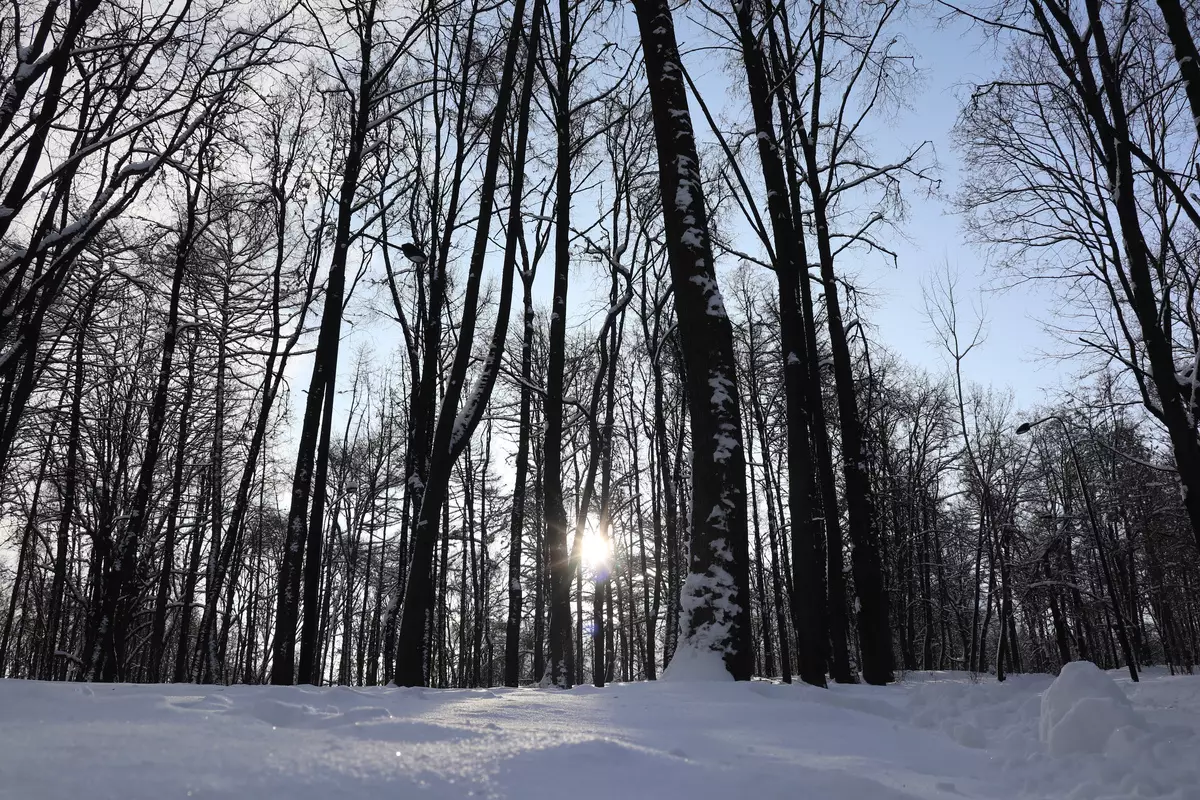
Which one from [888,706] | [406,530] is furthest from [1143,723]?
[406,530]

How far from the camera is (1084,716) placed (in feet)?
9.62

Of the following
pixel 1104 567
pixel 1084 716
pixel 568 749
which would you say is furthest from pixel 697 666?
pixel 1104 567

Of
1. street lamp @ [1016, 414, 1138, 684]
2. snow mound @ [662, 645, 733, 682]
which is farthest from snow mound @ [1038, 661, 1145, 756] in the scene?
street lamp @ [1016, 414, 1138, 684]

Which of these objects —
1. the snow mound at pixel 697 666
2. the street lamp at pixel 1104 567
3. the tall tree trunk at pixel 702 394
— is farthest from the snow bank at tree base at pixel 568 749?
the street lamp at pixel 1104 567

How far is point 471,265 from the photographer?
31.5ft

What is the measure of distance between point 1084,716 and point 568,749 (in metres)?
2.49

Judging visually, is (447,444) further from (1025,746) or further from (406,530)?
(406,530)

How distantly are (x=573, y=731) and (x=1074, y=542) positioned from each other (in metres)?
37.1

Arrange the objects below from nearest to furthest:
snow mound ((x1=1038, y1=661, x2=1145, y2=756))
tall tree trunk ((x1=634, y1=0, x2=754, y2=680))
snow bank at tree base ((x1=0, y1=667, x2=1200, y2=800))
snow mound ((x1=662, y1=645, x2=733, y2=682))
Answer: snow bank at tree base ((x1=0, y1=667, x2=1200, y2=800)) < snow mound ((x1=1038, y1=661, x2=1145, y2=756)) < snow mound ((x1=662, y1=645, x2=733, y2=682)) < tall tree trunk ((x1=634, y1=0, x2=754, y2=680))

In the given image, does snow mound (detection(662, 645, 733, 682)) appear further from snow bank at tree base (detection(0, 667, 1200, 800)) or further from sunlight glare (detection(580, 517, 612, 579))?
sunlight glare (detection(580, 517, 612, 579))

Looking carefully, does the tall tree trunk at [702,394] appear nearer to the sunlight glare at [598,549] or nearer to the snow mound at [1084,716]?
the snow mound at [1084,716]

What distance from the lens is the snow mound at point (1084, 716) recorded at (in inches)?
114

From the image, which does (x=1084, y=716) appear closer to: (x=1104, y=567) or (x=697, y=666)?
(x=697, y=666)

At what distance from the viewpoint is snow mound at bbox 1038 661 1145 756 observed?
Answer: 289 cm
